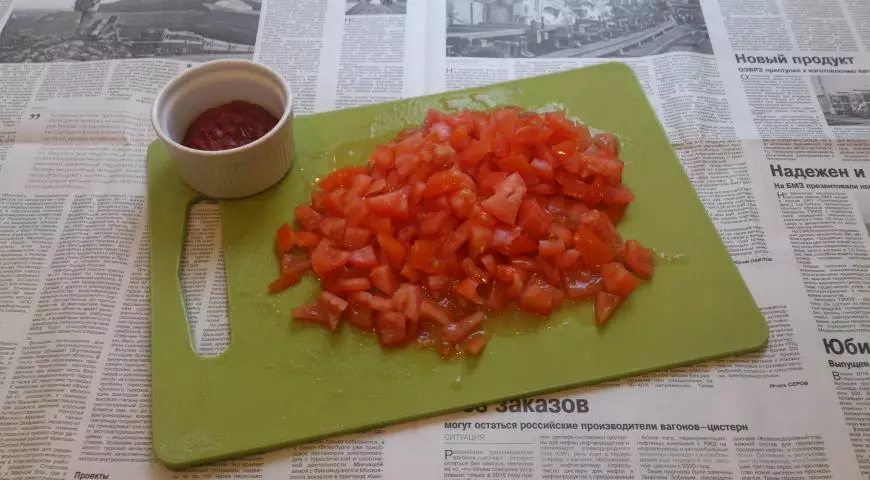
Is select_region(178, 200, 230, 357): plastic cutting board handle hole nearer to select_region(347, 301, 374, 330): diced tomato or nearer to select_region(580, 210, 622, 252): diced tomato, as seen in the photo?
select_region(347, 301, 374, 330): diced tomato

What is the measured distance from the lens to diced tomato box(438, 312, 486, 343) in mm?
1159

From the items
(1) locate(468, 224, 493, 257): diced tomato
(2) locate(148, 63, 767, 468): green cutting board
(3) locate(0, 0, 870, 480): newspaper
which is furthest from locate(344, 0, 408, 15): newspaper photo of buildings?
(1) locate(468, 224, 493, 257): diced tomato

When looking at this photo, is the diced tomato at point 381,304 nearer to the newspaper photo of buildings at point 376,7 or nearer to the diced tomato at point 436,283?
the diced tomato at point 436,283

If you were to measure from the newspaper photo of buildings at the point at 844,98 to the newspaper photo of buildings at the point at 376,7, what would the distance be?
1038mm

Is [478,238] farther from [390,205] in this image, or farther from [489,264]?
[390,205]

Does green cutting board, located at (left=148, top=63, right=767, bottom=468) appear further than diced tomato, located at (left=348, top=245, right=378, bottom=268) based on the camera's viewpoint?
No

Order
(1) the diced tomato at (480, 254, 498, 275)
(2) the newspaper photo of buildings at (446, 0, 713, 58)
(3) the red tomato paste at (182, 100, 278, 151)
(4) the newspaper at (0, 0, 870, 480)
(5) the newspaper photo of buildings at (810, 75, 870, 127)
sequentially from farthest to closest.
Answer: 1. (2) the newspaper photo of buildings at (446, 0, 713, 58)
2. (5) the newspaper photo of buildings at (810, 75, 870, 127)
3. (3) the red tomato paste at (182, 100, 278, 151)
4. (1) the diced tomato at (480, 254, 498, 275)
5. (4) the newspaper at (0, 0, 870, 480)

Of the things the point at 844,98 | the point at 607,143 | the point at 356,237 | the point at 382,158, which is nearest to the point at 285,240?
the point at 356,237

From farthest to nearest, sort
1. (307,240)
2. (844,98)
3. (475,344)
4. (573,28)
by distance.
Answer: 1. (573,28)
2. (844,98)
3. (307,240)
4. (475,344)

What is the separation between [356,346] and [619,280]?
1.63 ft

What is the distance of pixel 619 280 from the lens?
3.92 ft

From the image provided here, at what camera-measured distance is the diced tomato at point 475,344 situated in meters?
1.14

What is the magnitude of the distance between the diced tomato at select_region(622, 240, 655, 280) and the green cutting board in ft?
0.08

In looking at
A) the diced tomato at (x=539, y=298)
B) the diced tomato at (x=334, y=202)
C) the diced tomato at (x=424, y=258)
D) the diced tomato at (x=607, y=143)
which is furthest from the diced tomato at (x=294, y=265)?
the diced tomato at (x=607, y=143)
